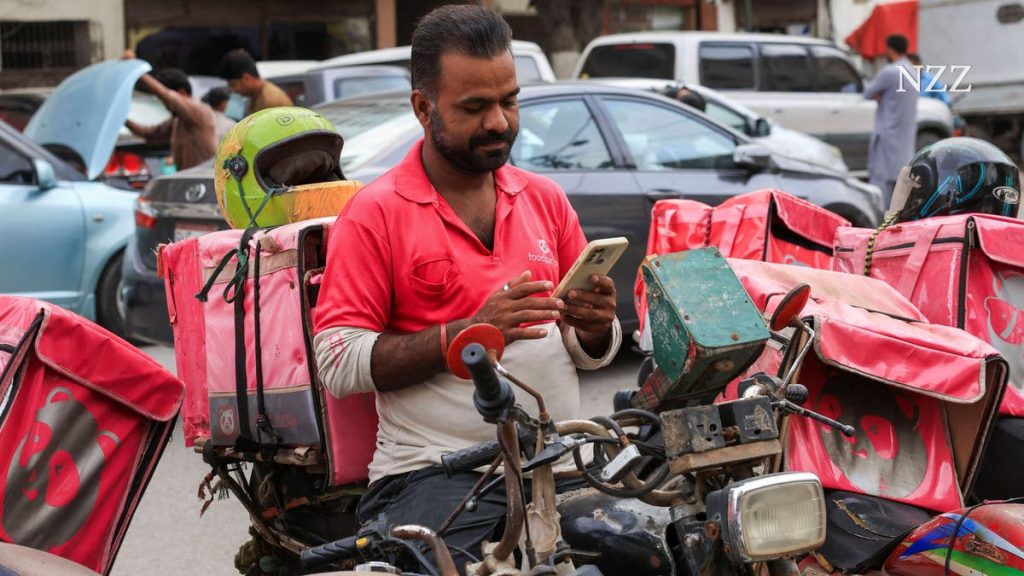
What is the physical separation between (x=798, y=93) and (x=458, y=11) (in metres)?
13.2

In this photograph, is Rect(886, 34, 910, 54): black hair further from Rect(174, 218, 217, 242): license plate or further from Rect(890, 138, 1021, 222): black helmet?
Rect(890, 138, 1021, 222): black helmet

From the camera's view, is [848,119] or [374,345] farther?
[848,119]

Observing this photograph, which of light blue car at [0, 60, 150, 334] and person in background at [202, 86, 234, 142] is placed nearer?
light blue car at [0, 60, 150, 334]

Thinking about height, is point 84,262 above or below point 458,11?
below

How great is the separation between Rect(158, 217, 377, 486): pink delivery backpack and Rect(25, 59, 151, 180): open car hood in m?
4.86

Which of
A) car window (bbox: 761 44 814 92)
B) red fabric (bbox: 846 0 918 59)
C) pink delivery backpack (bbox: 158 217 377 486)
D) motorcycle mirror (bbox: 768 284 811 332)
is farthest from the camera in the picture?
red fabric (bbox: 846 0 918 59)

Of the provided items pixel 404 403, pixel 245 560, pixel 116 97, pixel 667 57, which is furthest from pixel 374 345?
pixel 667 57

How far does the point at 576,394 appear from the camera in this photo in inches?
105

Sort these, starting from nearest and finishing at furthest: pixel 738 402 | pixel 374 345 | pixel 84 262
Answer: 1. pixel 738 402
2. pixel 374 345
3. pixel 84 262

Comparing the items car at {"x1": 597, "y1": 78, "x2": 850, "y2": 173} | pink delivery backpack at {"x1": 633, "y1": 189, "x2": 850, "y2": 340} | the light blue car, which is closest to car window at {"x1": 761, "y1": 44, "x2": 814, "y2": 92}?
car at {"x1": 597, "y1": 78, "x2": 850, "y2": 173}

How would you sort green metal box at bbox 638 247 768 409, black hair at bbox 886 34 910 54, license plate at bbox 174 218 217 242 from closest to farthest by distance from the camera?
green metal box at bbox 638 247 768 409, license plate at bbox 174 218 217 242, black hair at bbox 886 34 910 54

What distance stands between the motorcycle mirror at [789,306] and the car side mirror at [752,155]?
5.08 metres

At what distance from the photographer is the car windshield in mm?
6551

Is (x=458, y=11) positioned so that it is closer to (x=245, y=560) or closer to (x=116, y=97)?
(x=245, y=560)
